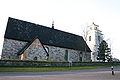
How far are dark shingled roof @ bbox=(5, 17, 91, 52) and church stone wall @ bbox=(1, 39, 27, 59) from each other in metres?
0.98

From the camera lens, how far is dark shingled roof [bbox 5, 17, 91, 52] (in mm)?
28222

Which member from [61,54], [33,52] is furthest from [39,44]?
[61,54]

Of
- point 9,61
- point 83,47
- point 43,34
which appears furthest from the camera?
point 83,47

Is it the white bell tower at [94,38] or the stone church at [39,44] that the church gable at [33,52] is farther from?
the white bell tower at [94,38]

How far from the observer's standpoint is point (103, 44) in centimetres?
4131

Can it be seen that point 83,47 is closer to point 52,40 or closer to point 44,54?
point 52,40

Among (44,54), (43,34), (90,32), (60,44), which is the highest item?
(90,32)

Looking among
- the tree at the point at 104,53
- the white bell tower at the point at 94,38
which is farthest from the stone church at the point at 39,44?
the white bell tower at the point at 94,38

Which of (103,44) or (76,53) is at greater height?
(103,44)

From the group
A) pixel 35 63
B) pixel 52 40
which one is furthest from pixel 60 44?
pixel 35 63

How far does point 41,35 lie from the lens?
106ft

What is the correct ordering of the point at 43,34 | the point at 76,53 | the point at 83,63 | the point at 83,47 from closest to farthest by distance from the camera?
the point at 83,63
the point at 43,34
the point at 76,53
the point at 83,47

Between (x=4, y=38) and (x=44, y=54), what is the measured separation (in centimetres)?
896

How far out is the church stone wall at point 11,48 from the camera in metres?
26.0
